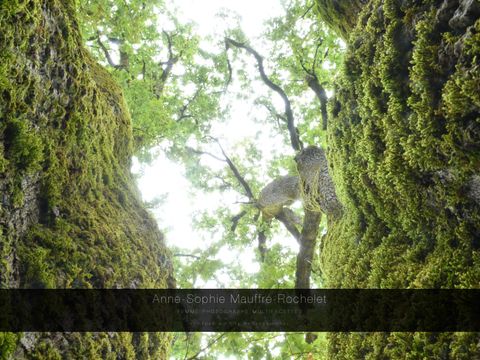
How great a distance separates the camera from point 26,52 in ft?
8.00

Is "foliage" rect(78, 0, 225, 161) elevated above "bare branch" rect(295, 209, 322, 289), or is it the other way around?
"foliage" rect(78, 0, 225, 161)

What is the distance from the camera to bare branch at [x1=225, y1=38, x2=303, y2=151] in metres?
9.50

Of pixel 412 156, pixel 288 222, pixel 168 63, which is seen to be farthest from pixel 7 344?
pixel 168 63

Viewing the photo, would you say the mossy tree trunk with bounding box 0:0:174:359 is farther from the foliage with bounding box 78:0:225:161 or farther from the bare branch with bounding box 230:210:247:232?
the bare branch with bounding box 230:210:247:232

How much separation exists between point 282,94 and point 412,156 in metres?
8.30

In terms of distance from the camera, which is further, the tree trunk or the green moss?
the tree trunk

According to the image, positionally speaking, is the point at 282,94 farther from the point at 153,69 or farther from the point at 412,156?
the point at 412,156

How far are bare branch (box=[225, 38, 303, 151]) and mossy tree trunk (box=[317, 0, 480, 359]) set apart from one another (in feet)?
20.6

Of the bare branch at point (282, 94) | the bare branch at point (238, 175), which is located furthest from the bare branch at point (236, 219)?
the bare branch at point (282, 94)

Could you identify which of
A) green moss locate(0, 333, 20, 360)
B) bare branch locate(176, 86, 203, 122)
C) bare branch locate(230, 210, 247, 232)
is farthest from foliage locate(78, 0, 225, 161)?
→ green moss locate(0, 333, 20, 360)

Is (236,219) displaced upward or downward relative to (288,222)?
upward

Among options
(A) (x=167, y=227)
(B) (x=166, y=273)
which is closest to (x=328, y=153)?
(B) (x=166, y=273)

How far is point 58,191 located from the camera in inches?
111

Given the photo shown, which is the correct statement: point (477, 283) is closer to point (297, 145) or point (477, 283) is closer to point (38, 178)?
point (38, 178)
